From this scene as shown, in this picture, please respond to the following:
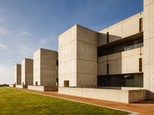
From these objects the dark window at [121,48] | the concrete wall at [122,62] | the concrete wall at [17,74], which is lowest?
the concrete wall at [17,74]

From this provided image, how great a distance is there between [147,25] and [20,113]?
18.3m

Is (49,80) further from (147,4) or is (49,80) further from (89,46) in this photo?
(147,4)

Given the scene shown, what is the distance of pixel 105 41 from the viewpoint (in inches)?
1201

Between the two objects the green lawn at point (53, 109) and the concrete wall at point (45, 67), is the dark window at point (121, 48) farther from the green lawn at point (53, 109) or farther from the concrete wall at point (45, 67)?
the concrete wall at point (45, 67)

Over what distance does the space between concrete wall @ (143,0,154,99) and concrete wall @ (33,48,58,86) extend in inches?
1280

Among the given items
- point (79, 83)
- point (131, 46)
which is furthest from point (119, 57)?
point (79, 83)

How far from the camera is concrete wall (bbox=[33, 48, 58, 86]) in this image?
44.2 meters

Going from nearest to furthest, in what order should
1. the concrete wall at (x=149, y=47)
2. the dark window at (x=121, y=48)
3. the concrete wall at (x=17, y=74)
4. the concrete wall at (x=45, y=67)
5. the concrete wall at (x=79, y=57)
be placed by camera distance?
the concrete wall at (x=149, y=47), the dark window at (x=121, y=48), the concrete wall at (x=79, y=57), the concrete wall at (x=45, y=67), the concrete wall at (x=17, y=74)

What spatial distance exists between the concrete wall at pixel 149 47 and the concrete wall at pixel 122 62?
17.0ft

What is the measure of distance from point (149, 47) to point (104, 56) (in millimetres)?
13407

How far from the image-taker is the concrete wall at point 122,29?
80.4ft

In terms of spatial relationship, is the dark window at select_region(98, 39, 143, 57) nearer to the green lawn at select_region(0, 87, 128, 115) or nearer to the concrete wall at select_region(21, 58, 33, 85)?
the green lawn at select_region(0, 87, 128, 115)

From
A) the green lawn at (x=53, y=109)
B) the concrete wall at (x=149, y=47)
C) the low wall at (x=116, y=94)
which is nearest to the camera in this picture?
the green lawn at (x=53, y=109)

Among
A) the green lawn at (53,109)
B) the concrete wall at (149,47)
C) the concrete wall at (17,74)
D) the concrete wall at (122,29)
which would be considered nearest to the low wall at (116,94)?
the concrete wall at (149,47)
